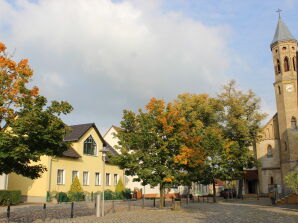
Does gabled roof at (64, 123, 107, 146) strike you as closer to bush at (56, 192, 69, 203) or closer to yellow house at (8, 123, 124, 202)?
yellow house at (8, 123, 124, 202)

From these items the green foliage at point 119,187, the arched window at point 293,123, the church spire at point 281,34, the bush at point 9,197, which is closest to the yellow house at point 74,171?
the green foliage at point 119,187

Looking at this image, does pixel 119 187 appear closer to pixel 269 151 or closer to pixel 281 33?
pixel 269 151

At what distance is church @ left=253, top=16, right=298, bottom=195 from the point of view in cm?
4397

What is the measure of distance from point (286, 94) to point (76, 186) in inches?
1246

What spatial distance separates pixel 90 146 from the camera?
36.3m

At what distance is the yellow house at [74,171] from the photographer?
29625 millimetres

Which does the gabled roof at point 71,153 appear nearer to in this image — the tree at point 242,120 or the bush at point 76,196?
the bush at point 76,196

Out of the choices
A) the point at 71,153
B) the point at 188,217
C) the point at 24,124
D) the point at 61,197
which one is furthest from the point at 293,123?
the point at 24,124

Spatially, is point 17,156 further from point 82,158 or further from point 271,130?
point 271,130

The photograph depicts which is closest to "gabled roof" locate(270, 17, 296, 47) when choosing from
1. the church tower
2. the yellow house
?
the church tower

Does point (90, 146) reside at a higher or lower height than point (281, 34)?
lower

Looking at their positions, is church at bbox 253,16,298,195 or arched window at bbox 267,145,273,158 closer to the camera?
church at bbox 253,16,298,195

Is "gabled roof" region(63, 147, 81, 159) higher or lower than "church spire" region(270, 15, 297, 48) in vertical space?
lower

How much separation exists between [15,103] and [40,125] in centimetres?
Answer: 233
